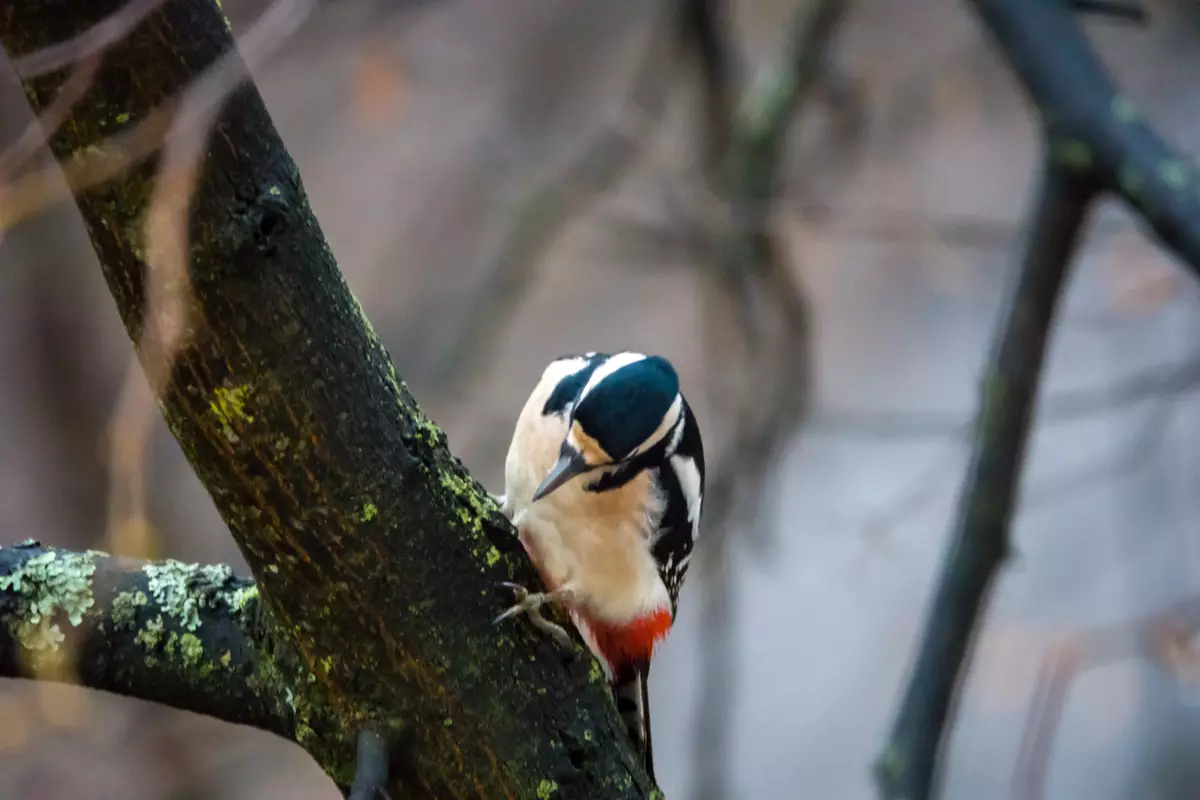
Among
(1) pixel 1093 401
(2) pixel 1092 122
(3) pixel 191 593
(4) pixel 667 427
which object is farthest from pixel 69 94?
(1) pixel 1093 401

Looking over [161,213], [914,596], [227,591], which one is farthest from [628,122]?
[161,213]

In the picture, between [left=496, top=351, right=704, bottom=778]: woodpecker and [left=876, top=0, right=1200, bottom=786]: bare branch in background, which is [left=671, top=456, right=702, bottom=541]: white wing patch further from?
[left=876, top=0, right=1200, bottom=786]: bare branch in background

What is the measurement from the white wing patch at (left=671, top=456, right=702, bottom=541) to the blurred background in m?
0.81

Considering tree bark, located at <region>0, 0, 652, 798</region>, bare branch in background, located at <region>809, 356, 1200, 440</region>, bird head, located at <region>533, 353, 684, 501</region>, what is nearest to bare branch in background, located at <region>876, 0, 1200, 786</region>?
bare branch in background, located at <region>809, 356, 1200, 440</region>

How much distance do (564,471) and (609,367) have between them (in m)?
0.16

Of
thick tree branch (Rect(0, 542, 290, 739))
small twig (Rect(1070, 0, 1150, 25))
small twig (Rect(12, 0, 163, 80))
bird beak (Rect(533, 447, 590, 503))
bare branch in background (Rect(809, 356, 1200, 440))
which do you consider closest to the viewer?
small twig (Rect(12, 0, 163, 80))

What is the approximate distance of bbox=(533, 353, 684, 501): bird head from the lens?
96cm

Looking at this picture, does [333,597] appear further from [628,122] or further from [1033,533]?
[1033,533]

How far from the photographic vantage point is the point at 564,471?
954mm

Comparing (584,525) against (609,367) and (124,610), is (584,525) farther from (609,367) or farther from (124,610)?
(124,610)

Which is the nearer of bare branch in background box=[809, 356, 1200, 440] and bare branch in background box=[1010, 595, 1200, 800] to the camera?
bare branch in background box=[1010, 595, 1200, 800]

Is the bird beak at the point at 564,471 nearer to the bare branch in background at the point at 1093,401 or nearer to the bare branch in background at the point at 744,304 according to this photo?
the bare branch in background at the point at 1093,401

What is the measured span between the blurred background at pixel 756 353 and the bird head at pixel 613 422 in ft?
3.18

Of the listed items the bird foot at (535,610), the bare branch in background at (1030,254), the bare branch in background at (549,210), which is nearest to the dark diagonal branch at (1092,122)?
the bare branch in background at (1030,254)
